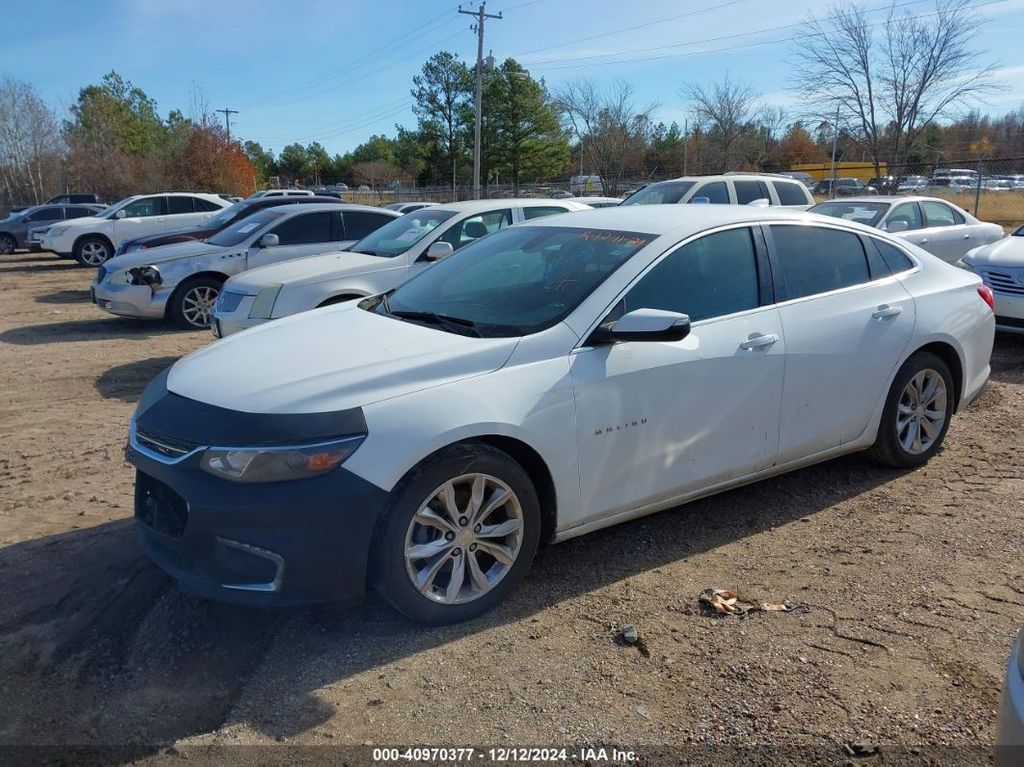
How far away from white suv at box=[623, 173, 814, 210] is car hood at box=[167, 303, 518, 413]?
10.0 metres

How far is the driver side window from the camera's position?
8773mm

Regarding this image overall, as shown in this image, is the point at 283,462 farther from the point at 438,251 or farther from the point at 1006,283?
the point at 1006,283

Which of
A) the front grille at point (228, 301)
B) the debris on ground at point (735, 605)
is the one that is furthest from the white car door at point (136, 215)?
the debris on ground at point (735, 605)

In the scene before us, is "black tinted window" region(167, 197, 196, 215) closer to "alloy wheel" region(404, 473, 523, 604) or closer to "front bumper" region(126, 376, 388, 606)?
"front bumper" region(126, 376, 388, 606)

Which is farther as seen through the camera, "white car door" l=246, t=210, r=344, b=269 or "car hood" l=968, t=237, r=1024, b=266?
"white car door" l=246, t=210, r=344, b=269

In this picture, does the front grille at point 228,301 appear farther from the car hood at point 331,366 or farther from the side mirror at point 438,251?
the car hood at point 331,366

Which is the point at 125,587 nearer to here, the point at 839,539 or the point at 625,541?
the point at 625,541

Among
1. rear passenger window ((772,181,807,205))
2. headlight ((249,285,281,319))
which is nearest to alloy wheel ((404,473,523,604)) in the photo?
headlight ((249,285,281,319))

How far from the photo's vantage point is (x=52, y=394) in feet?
24.5

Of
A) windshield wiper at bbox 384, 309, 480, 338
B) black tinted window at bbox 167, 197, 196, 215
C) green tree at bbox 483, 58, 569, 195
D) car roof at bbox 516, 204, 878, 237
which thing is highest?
green tree at bbox 483, 58, 569, 195

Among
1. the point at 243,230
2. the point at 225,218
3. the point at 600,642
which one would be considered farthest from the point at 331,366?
the point at 225,218

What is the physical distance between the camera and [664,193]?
13.5 metres

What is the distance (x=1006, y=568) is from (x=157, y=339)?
9.43 meters

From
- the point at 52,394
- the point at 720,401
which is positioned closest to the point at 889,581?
the point at 720,401
